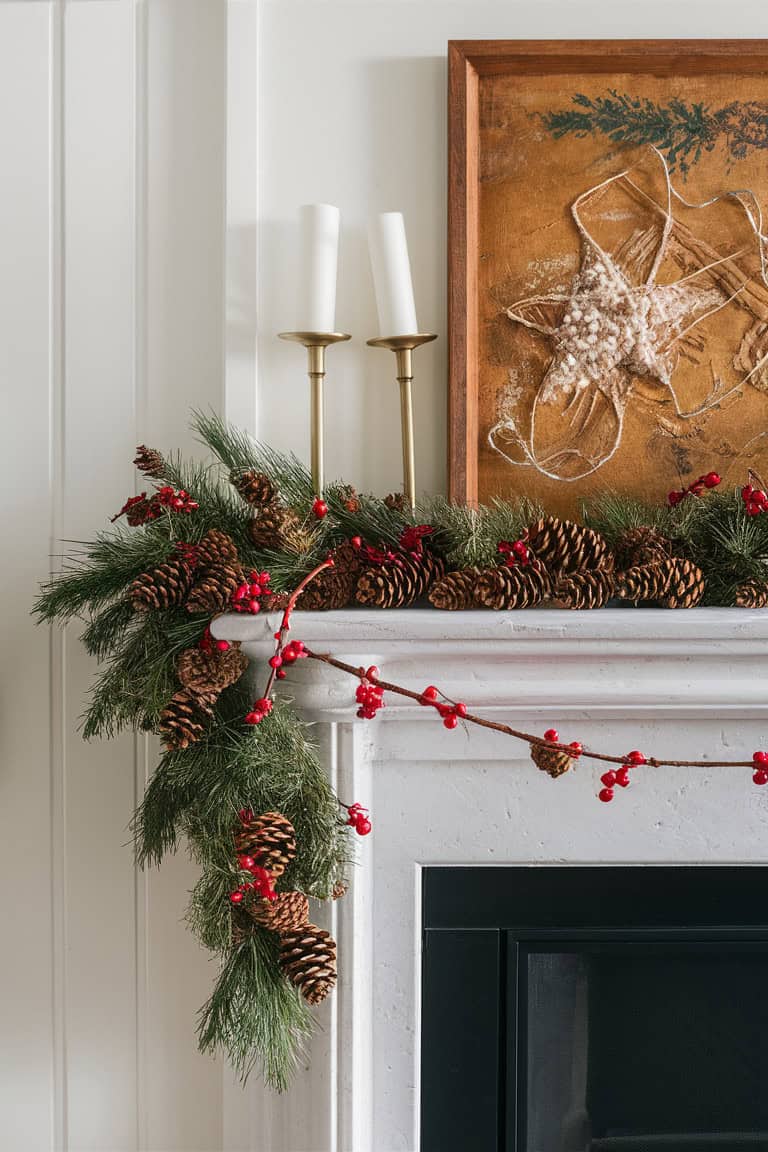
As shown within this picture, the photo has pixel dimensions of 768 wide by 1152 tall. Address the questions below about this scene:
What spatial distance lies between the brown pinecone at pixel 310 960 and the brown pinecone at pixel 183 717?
21 cm

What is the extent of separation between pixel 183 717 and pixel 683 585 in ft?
1.69

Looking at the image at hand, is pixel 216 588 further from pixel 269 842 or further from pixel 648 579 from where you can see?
pixel 648 579

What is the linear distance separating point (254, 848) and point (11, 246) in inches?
33.2

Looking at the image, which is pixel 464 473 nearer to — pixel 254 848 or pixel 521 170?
pixel 521 170

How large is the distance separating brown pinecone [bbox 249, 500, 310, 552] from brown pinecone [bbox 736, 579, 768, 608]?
0.45m

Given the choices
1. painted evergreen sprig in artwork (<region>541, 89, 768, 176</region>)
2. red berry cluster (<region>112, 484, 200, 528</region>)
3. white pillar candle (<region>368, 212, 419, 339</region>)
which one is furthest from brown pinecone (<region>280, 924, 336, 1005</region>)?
painted evergreen sprig in artwork (<region>541, 89, 768, 176</region>)

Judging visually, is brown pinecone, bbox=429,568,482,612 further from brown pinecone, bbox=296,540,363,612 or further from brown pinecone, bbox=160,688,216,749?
brown pinecone, bbox=160,688,216,749

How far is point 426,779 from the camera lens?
96 cm

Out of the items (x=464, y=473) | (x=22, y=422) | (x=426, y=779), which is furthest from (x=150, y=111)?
(x=426, y=779)

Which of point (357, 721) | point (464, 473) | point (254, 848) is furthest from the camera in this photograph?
point (464, 473)

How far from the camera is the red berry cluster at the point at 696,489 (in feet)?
3.04

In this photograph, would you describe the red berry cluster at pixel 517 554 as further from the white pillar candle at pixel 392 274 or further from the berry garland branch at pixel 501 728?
the white pillar candle at pixel 392 274

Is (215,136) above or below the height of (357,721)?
above

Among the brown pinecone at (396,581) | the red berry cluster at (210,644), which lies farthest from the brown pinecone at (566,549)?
the red berry cluster at (210,644)
